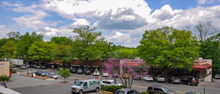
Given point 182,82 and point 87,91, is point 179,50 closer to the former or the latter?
point 182,82

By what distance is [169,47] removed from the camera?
3472 cm

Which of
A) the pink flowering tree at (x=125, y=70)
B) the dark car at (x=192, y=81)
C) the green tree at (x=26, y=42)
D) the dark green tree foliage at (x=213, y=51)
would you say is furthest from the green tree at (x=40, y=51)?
the dark green tree foliage at (x=213, y=51)

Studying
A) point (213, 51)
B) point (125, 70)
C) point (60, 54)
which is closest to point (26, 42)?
point (60, 54)

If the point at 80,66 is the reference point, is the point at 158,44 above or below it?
above

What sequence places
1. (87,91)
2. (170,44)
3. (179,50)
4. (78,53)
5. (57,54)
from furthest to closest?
(57,54) < (78,53) < (170,44) < (179,50) < (87,91)

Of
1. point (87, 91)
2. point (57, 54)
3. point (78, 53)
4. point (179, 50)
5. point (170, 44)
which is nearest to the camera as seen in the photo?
point (87, 91)

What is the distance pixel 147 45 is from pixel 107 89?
1753cm

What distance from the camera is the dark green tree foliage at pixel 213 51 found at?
1997 inches

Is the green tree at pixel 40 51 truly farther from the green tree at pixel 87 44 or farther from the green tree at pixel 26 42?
the green tree at pixel 87 44

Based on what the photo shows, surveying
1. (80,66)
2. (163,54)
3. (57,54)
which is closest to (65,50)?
(57,54)

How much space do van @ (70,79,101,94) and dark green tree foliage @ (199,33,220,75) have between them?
43.5 meters

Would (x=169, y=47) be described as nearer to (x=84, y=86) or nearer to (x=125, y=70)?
(x=125, y=70)

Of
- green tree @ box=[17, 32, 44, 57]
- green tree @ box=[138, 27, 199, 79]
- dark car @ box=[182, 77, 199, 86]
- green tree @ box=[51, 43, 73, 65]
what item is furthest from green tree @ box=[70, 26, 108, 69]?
green tree @ box=[17, 32, 44, 57]

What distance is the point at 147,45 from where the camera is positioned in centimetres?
3609
